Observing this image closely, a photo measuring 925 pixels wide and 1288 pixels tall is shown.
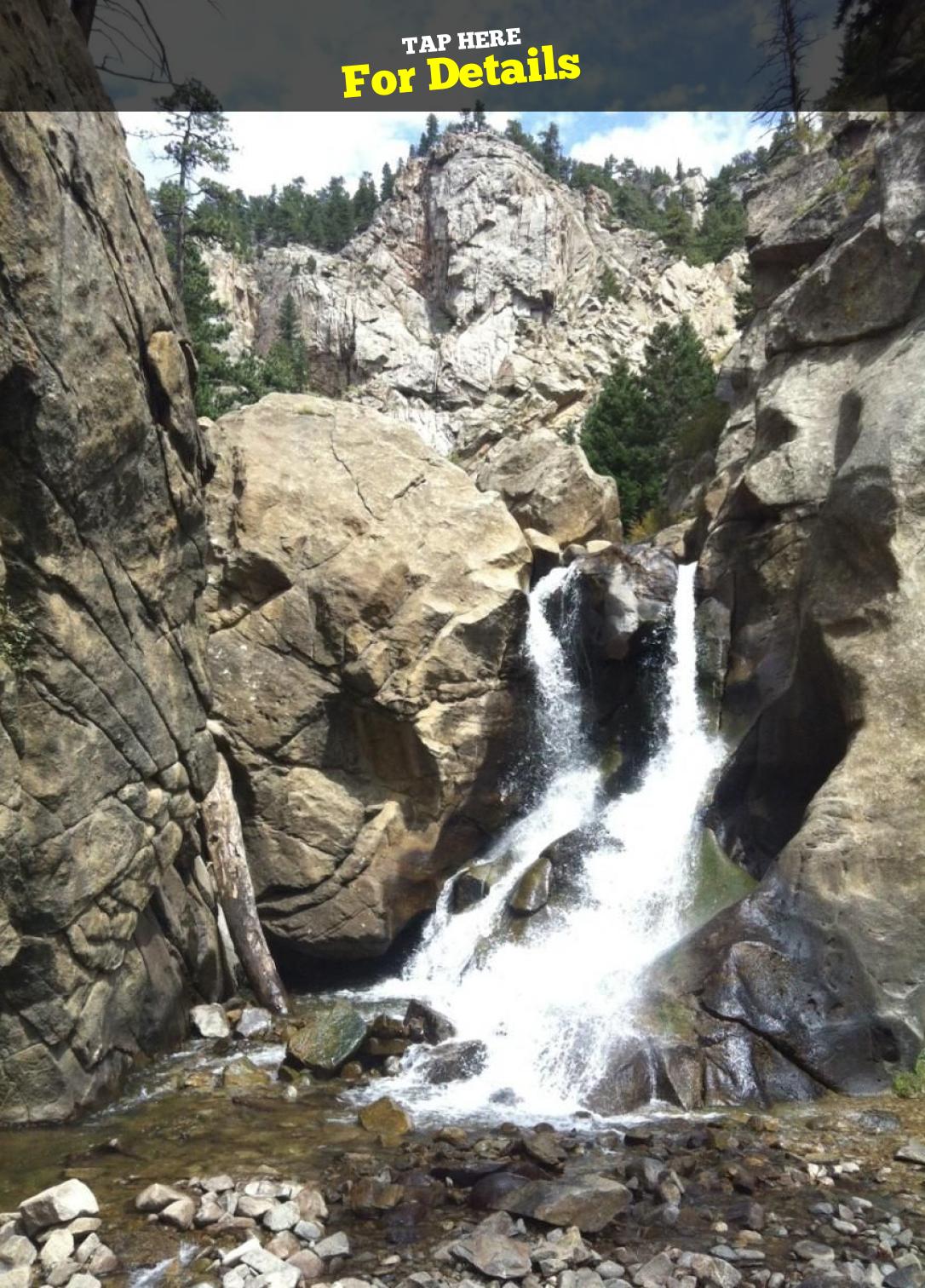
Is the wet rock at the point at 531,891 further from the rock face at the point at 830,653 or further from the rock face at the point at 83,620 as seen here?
the rock face at the point at 83,620

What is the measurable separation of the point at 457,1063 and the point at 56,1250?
6.31 meters

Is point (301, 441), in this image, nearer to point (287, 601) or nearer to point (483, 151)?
point (287, 601)

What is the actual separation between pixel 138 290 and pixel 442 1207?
11201 millimetres

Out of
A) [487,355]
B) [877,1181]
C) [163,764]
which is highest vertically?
[487,355]

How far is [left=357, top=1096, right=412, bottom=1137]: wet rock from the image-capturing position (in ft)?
33.9

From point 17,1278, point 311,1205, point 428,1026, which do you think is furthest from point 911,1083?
point 17,1278

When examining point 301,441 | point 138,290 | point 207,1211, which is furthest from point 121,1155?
point 301,441

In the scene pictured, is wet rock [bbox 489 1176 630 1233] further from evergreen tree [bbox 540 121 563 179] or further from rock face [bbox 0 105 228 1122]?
evergreen tree [bbox 540 121 563 179]

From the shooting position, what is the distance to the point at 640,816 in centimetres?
1872

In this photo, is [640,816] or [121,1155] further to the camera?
[640,816]

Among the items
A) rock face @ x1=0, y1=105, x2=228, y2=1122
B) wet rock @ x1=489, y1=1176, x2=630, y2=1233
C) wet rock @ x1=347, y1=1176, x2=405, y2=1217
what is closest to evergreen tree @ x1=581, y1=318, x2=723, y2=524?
rock face @ x1=0, y1=105, x2=228, y2=1122

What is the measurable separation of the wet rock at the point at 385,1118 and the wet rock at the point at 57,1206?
3.37 meters

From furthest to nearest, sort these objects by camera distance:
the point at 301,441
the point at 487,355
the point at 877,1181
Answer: the point at 487,355 → the point at 301,441 → the point at 877,1181

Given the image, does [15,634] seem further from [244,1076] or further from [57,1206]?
[244,1076]
